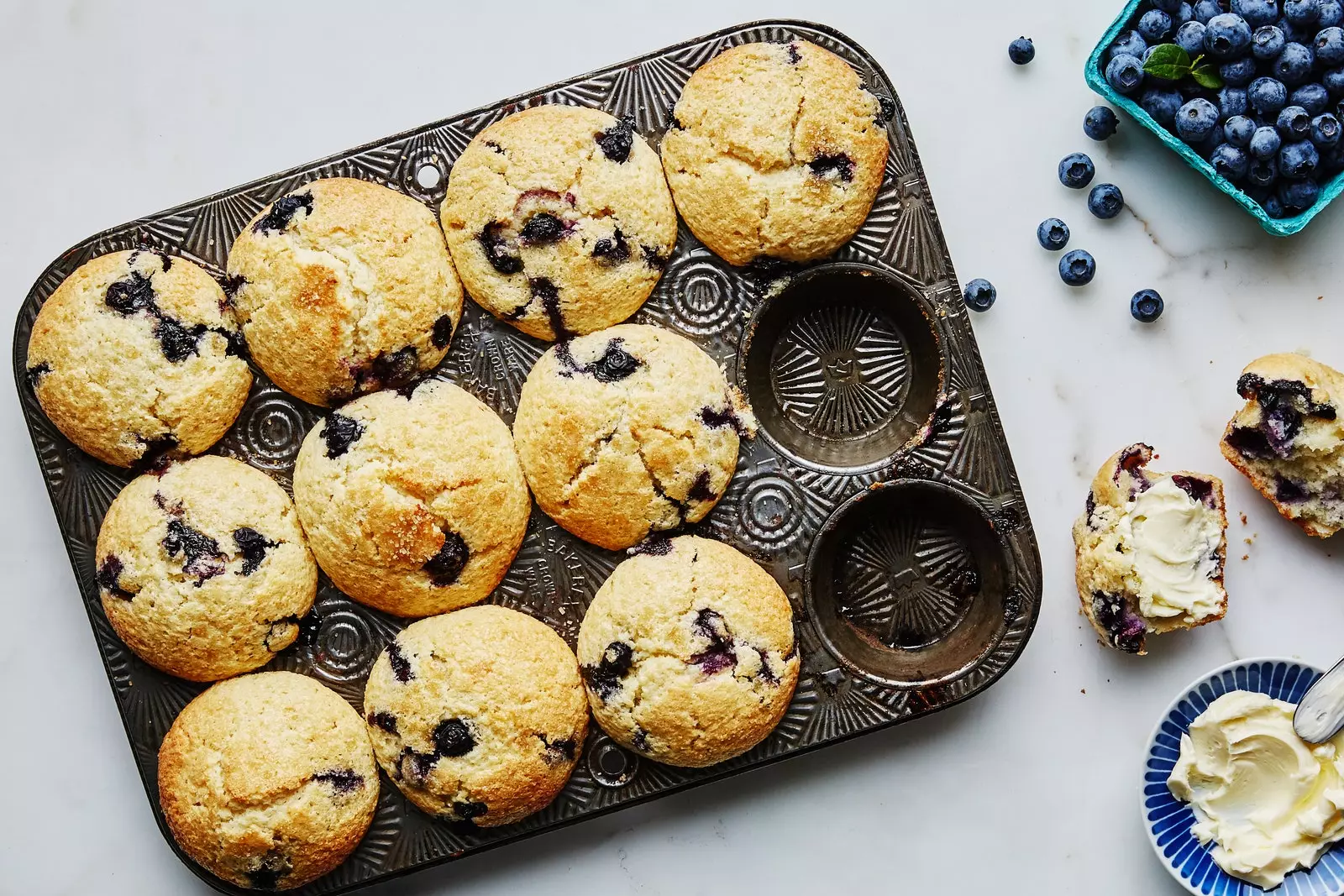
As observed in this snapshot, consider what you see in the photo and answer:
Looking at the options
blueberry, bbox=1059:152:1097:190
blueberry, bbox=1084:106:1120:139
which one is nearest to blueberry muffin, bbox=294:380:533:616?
blueberry, bbox=1059:152:1097:190

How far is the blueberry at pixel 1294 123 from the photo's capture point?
2441 mm

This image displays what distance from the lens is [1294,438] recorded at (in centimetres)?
256

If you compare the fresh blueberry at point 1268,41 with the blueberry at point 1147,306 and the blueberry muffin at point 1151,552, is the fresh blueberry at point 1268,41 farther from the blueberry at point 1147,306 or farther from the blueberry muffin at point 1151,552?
the blueberry muffin at point 1151,552

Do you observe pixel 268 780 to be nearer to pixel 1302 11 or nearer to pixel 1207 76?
pixel 1207 76

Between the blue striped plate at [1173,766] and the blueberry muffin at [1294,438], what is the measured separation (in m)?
0.39

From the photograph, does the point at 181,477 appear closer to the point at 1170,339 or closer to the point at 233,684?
the point at 233,684

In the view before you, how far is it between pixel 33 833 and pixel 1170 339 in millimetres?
3357

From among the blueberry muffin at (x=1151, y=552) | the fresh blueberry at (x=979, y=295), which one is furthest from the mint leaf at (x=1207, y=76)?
the blueberry muffin at (x=1151, y=552)

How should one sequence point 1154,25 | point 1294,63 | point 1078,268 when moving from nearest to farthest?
1. point 1294,63
2. point 1154,25
3. point 1078,268

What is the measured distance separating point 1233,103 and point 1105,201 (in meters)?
0.36

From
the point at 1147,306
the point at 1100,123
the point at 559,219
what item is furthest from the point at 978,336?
the point at 559,219

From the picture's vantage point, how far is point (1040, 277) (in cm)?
279

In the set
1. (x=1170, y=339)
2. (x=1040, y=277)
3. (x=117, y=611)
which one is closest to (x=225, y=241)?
(x=117, y=611)

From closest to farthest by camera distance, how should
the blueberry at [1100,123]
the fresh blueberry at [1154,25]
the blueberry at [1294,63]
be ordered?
the blueberry at [1294,63] < the fresh blueberry at [1154,25] < the blueberry at [1100,123]
